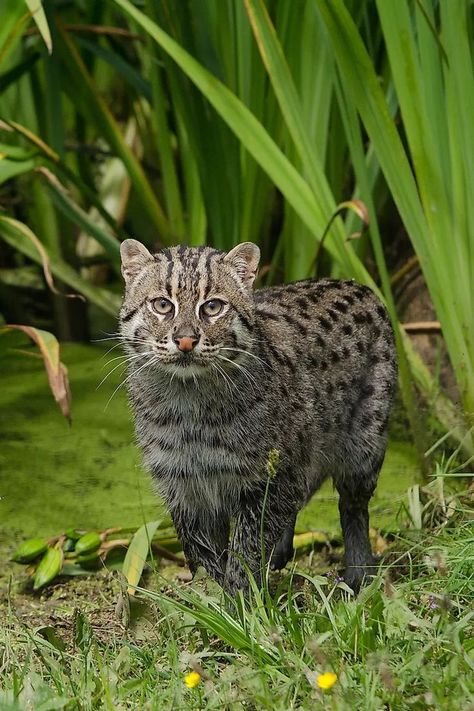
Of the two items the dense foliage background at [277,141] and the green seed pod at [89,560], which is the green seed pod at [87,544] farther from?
the dense foliage background at [277,141]

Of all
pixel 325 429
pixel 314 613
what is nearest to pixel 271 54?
pixel 325 429

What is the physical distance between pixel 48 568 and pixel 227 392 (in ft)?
4.03

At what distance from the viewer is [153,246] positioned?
7.97m

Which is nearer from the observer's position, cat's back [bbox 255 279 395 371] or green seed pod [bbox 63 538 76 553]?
cat's back [bbox 255 279 395 371]

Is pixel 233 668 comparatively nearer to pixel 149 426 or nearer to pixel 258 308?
pixel 149 426

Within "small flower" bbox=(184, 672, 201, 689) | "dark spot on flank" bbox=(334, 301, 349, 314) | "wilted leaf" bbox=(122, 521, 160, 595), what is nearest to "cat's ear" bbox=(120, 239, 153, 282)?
"dark spot on flank" bbox=(334, 301, 349, 314)

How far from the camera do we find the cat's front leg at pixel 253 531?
14.1 ft

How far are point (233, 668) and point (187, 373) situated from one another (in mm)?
987

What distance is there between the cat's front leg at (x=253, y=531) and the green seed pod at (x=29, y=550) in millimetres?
1043

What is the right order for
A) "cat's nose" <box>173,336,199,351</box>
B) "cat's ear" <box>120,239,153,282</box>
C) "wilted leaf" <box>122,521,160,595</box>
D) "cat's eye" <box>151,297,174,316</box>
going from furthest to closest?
"wilted leaf" <box>122,521,160,595</box>, "cat's ear" <box>120,239,153,282</box>, "cat's eye" <box>151,297,174,316</box>, "cat's nose" <box>173,336,199,351</box>

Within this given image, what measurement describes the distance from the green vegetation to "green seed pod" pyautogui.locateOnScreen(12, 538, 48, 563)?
0.07ft

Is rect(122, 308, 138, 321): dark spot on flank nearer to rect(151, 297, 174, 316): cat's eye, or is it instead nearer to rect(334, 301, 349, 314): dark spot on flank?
rect(151, 297, 174, 316): cat's eye

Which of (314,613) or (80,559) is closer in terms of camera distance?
(314,613)

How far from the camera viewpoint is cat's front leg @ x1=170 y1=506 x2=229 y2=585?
176 inches
